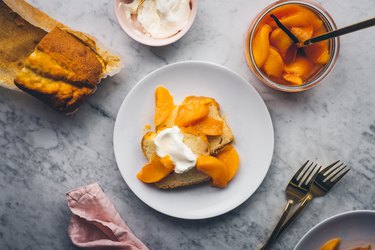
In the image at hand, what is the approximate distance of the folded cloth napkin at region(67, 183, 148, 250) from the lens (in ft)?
5.98

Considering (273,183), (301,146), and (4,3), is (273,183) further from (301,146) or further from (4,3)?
(4,3)

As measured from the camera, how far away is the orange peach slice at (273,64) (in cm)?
165

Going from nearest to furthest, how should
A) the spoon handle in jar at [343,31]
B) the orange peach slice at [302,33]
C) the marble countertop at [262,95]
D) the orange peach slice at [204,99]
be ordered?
the spoon handle in jar at [343,31] < the orange peach slice at [302,33] < the orange peach slice at [204,99] < the marble countertop at [262,95]

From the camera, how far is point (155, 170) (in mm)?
1741

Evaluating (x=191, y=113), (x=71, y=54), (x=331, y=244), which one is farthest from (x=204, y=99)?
(x=331, y=244)

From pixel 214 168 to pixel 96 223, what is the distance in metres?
0.56

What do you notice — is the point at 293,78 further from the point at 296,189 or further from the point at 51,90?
the point at 51,90

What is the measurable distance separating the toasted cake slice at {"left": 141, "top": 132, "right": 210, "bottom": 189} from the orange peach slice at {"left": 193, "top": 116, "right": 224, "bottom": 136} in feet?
0.12

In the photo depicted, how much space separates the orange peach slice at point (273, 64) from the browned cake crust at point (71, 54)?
0.66 metres

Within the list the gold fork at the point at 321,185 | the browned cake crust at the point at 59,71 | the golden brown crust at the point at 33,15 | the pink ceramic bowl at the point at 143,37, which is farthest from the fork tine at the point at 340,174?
the golden brown crust at the point at 33,15

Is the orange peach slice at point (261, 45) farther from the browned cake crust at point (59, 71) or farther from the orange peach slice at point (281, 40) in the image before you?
the browned cake crust at point (59, 71)

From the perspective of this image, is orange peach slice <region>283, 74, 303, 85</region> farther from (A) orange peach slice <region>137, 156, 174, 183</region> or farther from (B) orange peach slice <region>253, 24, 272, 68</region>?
(A) orange peach slice <region>137, 156, 174, 183</region>

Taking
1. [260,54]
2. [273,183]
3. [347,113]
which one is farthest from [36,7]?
[347,113]

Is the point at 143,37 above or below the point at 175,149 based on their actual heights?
above
